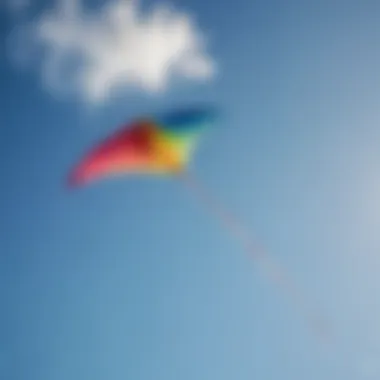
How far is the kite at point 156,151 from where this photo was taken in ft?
6.14

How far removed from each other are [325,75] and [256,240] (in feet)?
1.80

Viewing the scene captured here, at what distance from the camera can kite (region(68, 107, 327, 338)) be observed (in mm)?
1870

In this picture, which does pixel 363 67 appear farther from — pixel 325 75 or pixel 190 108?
pixel 190 108

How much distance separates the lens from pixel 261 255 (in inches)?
71.0

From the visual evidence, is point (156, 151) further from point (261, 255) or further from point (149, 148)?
point (261, 255)

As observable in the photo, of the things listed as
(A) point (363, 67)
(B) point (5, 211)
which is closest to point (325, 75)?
(A) point (363, 67)

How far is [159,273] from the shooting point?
6.07 ft

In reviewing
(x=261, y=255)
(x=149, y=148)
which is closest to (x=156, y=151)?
(x=149, y=148)

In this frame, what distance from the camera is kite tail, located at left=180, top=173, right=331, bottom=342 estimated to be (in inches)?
69.5

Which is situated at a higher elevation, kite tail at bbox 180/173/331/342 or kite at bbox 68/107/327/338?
kite at bbox 68/107/327/338

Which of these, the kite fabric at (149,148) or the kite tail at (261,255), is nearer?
the kite tail at (261,255)

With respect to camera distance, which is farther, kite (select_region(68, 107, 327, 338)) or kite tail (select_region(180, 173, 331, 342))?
kite (select_region(68, 107, 327, 338))

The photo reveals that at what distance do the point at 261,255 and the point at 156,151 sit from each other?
17.9 inches

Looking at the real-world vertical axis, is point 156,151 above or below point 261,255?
above
